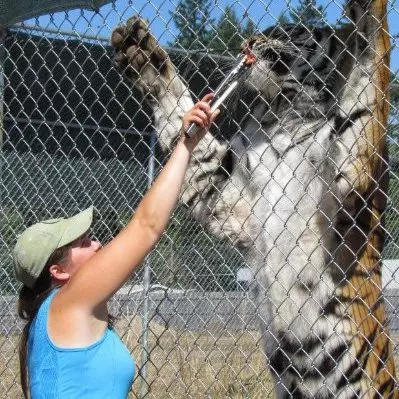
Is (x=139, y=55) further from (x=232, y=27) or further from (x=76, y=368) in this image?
(x=76, y=368)

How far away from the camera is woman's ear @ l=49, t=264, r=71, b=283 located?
2486 mm

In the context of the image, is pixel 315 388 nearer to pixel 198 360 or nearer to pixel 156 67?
pixel 156 67

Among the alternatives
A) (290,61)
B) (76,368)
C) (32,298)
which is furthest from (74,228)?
(290,61)

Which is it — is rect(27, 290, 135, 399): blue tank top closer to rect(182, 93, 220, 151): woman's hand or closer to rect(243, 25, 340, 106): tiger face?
rect(182, 93, 220, 151): woman's hand

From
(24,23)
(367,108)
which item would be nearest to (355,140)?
(367,108)

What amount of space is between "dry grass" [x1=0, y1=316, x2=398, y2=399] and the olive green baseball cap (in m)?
2.07

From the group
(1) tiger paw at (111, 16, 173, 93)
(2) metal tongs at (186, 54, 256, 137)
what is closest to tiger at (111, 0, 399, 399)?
(1) tiger paw at (111, 16, 173, 93)

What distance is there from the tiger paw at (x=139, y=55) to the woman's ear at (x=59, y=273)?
1401 millimetres

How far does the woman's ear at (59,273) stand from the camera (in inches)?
97.9

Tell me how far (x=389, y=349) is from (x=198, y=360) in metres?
3.73

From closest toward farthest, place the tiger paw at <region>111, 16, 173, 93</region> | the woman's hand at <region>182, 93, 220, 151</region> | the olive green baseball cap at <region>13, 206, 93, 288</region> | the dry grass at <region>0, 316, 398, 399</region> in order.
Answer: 1. the woman's hand at <region>182, 93, 220, 151</region>
2. the olive green baseball cap at <region>13, 206, 93, 288</region>
3. the tiger paw at <region>111, 16, 173, 93</region>
4. the dry grass at <region>0, 316, 398, 399</region>

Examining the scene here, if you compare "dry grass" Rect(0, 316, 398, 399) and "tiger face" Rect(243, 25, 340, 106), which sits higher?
"tiger face" Rect(243, 25, 340, 106)

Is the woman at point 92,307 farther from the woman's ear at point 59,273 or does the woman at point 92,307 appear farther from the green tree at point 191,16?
the green tree at point 191,16

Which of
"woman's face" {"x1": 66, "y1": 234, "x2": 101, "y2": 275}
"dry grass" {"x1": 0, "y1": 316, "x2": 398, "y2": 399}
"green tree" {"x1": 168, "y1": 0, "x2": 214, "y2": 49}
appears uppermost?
"green tree" {"x1": 168, "y1": 0, "x2": 214, "y2": 49}
